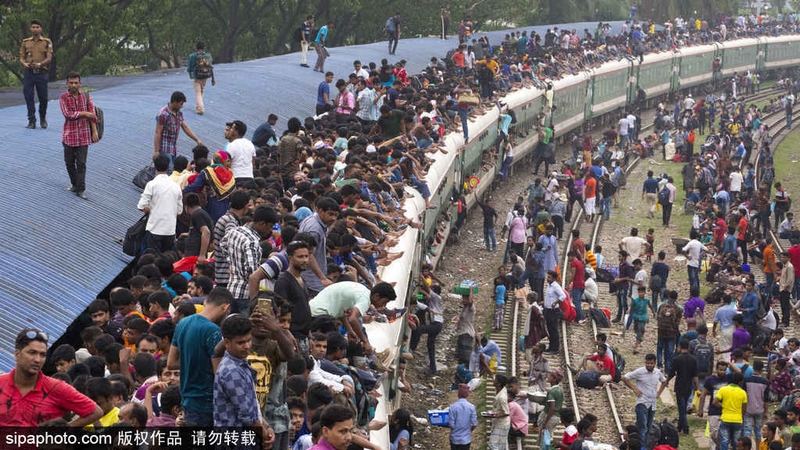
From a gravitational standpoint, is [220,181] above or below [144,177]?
above

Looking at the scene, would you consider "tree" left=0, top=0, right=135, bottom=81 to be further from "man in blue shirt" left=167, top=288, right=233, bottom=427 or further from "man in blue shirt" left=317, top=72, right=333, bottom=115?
"man in blue shirt" left=167, top=288, right=233, bottom=427

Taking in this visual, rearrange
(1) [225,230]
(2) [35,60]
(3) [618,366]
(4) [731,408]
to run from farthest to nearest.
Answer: (3) [618,366] < (4) [731,408] < (2) [35,60] < (1) [225,230]

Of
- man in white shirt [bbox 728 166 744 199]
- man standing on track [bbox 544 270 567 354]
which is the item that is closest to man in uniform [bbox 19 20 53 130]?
man standing on track [bbox 544 270 567 354]

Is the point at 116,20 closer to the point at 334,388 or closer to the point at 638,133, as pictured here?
the point at 638,133

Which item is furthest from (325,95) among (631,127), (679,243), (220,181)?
(631,127)

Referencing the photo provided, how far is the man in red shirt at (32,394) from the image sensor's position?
6.12 m

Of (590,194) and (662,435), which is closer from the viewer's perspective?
(662,435)

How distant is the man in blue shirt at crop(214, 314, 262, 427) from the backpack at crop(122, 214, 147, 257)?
525cm

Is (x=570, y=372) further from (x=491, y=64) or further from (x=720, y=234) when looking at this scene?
(x=491, y=64)

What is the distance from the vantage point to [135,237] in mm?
11266

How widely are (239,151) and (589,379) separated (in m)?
7.00

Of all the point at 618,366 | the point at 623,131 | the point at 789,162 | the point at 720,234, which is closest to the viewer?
the point at 618,366

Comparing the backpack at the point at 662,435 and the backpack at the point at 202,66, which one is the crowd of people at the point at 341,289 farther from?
the backpack at the point at 662,435

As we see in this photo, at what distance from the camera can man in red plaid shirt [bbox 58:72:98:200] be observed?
1183 cm
